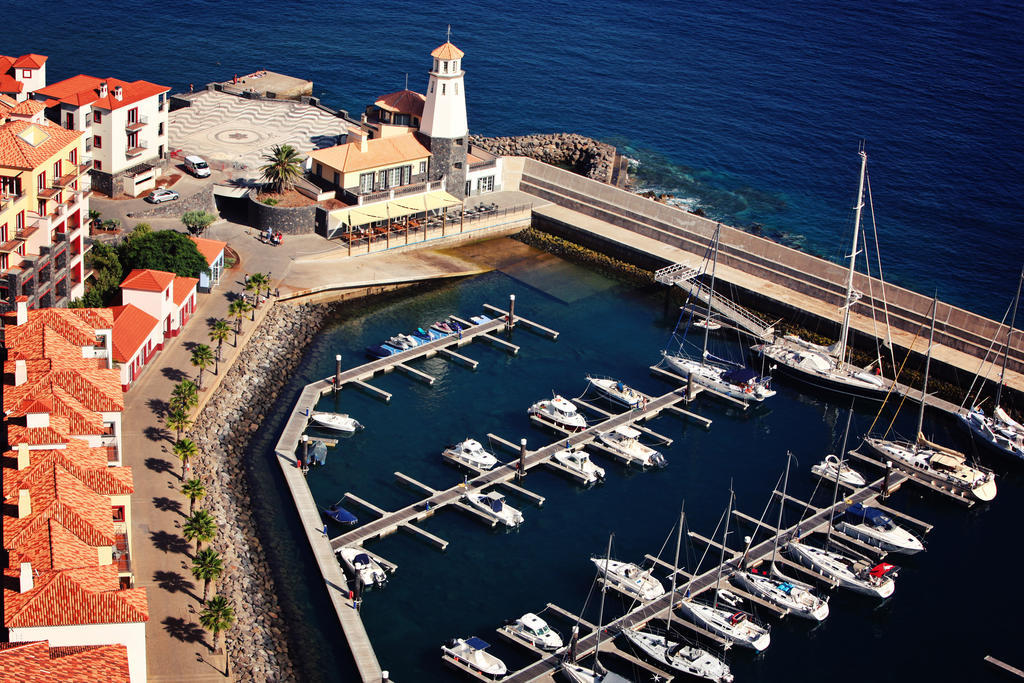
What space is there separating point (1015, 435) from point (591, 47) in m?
114

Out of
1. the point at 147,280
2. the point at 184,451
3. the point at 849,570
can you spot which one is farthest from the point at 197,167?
the point at 849,570

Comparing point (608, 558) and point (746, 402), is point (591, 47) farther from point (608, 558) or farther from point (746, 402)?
point (608, 558)

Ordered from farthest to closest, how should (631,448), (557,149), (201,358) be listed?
(557,149) < (631,448) < (201,358)

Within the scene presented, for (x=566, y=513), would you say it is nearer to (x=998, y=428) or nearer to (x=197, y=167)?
(x=998, y=428)

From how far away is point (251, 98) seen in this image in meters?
148

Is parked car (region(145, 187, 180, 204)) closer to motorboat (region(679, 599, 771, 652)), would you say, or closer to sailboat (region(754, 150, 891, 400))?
sailboat (region(754, 150, 891, 400))

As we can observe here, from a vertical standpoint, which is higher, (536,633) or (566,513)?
(566,513)

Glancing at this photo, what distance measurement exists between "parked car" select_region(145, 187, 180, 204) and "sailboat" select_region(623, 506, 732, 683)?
67159 mm

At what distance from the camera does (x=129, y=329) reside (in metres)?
96.5

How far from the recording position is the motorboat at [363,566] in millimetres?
80938

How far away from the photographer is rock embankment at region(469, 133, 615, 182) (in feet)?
497

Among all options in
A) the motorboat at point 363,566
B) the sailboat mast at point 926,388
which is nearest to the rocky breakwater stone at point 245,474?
the motorboat at point 363,566

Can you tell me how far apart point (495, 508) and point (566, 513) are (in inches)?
226

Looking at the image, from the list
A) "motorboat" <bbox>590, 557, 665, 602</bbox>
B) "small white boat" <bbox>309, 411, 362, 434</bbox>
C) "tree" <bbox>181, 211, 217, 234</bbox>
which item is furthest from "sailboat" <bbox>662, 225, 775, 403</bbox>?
"tree" <bbox>181, 211, 217, 234</bbox>
